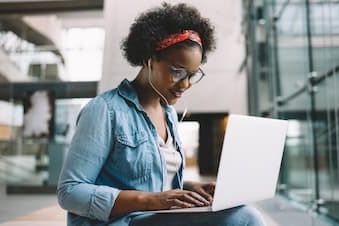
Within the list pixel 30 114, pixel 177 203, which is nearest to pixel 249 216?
pixel 177 203

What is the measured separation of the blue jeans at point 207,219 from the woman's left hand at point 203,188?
0.15 ft

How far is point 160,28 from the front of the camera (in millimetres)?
999

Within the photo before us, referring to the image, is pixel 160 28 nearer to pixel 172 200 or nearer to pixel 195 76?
pixel 195 76

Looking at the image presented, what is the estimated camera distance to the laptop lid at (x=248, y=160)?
0.82 meters

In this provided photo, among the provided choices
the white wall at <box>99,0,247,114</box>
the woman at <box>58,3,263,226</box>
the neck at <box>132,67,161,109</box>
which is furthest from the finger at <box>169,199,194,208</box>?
the white wall at <box>99,0,247,114</box>

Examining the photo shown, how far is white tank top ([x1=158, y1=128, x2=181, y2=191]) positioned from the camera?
968mm

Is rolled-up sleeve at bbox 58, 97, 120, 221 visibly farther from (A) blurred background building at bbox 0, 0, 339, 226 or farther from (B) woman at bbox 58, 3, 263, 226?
(A) blurred background building at bbox 0, 0, 339, 226

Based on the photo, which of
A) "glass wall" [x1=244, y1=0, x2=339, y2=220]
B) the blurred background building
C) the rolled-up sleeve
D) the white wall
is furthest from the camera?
"glass wall" [x1=244, y1=0, x2=339, y2=220]

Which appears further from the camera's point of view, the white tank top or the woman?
the white tank top

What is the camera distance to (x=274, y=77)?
4969mm

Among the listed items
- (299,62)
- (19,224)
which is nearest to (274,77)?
(299,62)

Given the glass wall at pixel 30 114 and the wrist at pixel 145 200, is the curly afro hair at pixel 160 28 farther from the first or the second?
the glass wall at pixel 30 114

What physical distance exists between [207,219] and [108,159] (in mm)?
276

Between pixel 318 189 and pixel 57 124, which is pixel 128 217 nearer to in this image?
pixel 318 189
